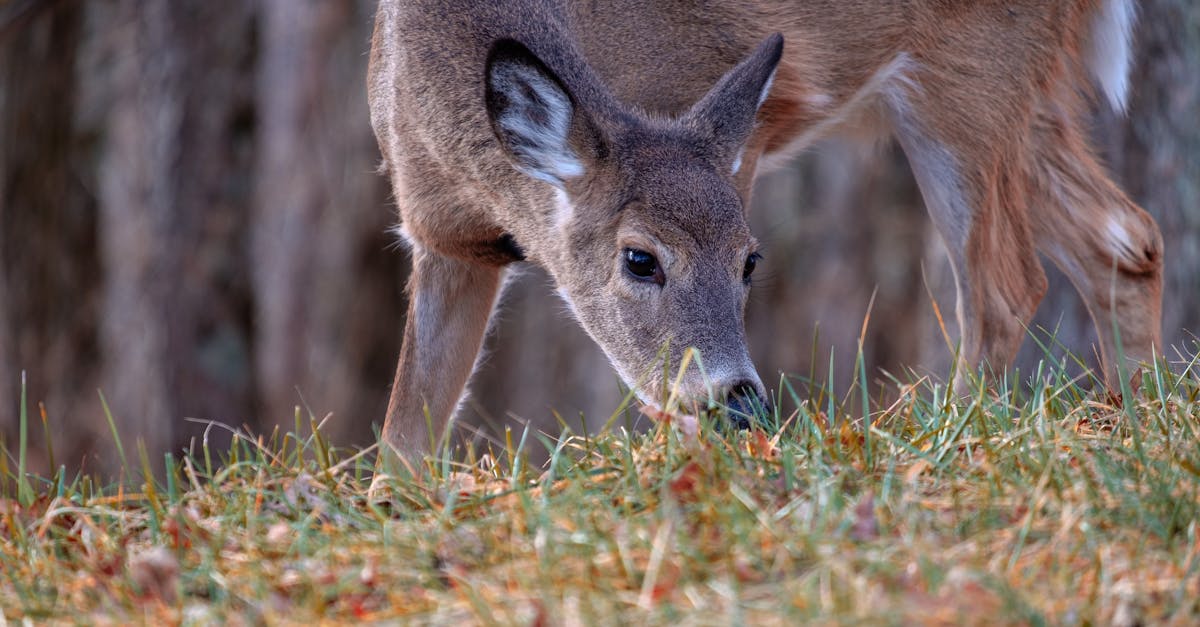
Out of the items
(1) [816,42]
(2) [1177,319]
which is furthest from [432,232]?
(2) [1177,319]

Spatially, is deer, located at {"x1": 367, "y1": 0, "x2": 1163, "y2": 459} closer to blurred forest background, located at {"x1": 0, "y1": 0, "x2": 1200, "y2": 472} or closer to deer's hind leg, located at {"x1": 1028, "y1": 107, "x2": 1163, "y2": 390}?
deer's hind leg, located at {"x1": 1028, "y1": 107, "x2": 1163, "y2": 390}

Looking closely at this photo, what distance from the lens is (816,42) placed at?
7.03m

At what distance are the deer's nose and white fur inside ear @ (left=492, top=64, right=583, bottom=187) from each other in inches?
50.5

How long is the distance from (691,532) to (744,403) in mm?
1676

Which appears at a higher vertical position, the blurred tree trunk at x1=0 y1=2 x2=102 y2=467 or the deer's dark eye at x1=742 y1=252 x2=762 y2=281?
the deer's dark eye at x1=742 y1=252 x2=762 y2=281

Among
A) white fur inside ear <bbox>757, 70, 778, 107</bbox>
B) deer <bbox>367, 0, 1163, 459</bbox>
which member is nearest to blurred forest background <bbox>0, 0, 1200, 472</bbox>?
deer <bbox>367, 0, 1163, 459</bbox>

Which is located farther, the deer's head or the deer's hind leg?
the deer's hind leg

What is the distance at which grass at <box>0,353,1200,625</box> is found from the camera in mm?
3205

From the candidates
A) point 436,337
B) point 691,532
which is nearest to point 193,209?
point 436,337

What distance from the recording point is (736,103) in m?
6.18

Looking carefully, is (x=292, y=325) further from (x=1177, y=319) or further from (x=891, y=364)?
(x=1177, y=319)

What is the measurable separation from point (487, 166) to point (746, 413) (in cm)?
181

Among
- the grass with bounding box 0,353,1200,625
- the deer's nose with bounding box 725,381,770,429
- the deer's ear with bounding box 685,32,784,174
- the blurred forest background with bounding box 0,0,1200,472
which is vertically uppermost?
the deer's ear with bounding box 685,32,784,174

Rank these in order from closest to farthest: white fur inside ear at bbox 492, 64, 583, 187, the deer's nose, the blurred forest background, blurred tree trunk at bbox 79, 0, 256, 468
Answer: the deer's nose, white fur inside ear at bbox 492, 64, 583, 187, blurred tree trunk at bbox 79, 0, 256, 468, the blurred forest background
